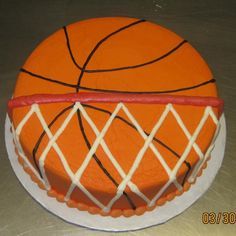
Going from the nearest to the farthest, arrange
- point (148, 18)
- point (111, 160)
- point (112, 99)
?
point (111, 160), point (112, 99), point (148, 18)

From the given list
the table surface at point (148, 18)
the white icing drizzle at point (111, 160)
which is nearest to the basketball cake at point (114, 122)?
the white icing drizzle at point (111, 160)

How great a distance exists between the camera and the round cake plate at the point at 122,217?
2188mm

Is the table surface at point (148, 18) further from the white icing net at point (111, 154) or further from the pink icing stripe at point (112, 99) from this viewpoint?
the pink icing stripe at point (112, 99)

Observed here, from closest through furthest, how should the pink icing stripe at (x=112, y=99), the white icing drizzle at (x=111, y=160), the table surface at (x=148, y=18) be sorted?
1. the white icing drizzle at (x=111, y=160)
2. the pink icing stripe at (x=112, y=99)
3. the table surface at (x=148, y=18)

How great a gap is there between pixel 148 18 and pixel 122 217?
161 centimetres

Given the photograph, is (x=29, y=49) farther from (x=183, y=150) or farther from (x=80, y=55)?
(x=183, y=150)

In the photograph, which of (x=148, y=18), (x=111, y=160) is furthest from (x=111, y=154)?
(x=148, y=18)

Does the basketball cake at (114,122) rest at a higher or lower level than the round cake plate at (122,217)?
higher

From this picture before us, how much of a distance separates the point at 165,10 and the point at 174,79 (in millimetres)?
1190

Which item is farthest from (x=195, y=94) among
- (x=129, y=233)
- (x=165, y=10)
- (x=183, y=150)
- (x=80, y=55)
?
(x=165, y=10)

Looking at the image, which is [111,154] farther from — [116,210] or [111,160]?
[116,210]

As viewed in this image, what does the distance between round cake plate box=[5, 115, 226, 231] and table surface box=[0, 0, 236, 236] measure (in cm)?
19

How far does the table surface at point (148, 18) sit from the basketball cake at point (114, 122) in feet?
0.81

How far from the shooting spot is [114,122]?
211cm
